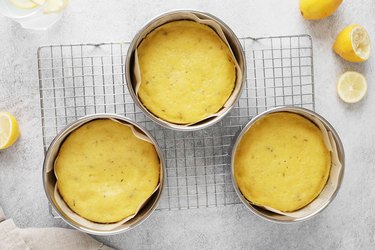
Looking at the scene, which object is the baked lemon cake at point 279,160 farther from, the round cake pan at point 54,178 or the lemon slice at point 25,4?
the lemon slice at point 25,4

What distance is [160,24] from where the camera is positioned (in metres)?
2.17

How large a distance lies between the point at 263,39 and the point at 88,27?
0.81 m

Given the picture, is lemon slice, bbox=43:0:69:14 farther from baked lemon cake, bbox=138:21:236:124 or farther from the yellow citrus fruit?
the yellow citrus fruit

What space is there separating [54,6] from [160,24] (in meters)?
0.51

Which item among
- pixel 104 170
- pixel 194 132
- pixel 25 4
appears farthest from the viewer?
pixel 194 132

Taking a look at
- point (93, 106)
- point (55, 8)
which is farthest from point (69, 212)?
point (55, 8)

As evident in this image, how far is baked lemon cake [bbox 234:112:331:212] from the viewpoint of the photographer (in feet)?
7.23

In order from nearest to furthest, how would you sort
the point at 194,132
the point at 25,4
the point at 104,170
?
the point at 104,170
the point at 25,4
the point at 194,132

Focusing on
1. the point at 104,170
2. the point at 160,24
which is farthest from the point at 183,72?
the point at 104,170

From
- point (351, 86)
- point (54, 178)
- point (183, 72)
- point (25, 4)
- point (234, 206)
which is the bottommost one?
point (234, 206)

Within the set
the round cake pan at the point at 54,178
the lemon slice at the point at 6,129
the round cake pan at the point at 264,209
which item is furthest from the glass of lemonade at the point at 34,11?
the round cake pan at the point at 264,209

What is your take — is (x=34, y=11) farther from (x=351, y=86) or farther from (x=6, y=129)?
(x=351, y=86)

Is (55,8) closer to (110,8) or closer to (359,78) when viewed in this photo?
(110,8)

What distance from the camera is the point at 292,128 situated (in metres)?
2.21
